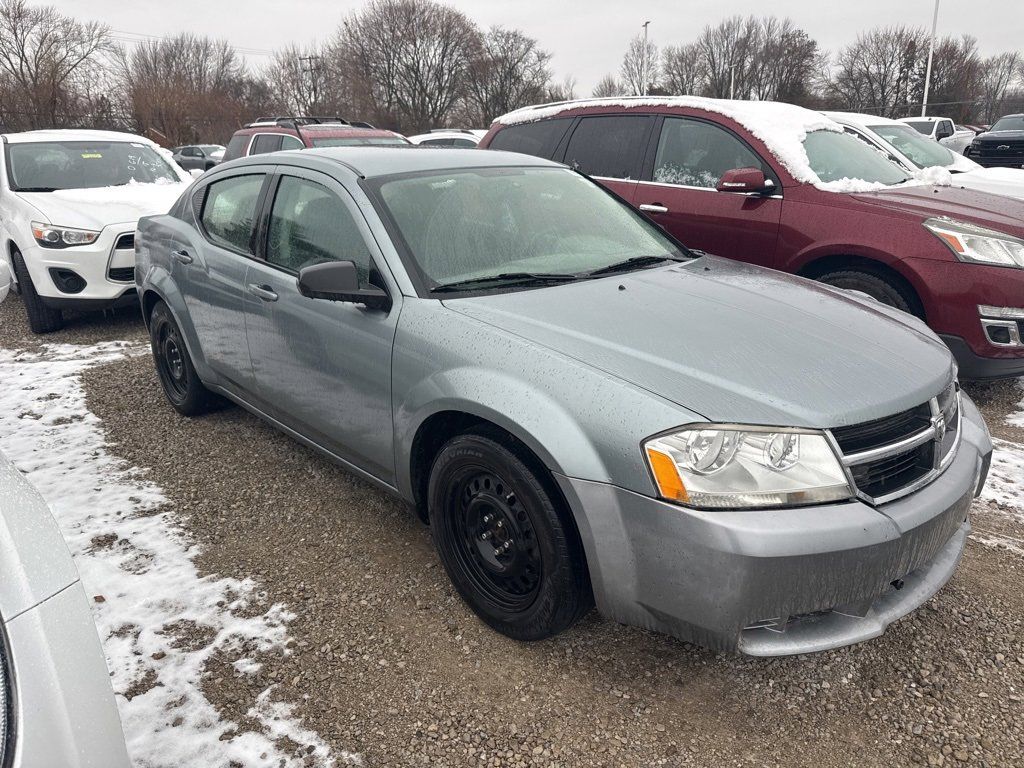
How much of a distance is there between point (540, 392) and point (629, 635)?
1.00 metres

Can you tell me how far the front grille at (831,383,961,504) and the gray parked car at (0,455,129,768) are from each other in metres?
1.83

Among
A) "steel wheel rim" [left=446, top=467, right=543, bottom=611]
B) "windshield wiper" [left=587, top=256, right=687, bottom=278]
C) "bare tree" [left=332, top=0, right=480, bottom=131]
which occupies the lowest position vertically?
"steel wheel rim" [left=446, top=467, right=543, bottom=611]

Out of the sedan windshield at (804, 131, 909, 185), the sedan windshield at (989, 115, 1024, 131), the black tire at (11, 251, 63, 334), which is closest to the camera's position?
the sedan windshield at (804, 131, 909, 185)

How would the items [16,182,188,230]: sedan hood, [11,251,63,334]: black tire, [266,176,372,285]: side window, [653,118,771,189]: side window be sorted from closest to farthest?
[266,176,372,285]: side window < [653,118,771,189]: side window < [16,182,188,230]: sedan hood < [11,251,63,334]: black tire

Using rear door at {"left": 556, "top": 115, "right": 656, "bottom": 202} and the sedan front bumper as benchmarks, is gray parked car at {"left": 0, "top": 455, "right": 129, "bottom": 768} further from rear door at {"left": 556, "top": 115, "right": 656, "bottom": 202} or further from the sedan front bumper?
rear door at {"left": 556, "top": 115, "right": 656, "bottom": 202}

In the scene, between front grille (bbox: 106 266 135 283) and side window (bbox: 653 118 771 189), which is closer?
side window (bbox: 653 118 771 189)

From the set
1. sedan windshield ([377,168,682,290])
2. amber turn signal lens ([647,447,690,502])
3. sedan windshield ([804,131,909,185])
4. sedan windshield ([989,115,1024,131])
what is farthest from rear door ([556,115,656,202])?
sedan windshield ([989,115,1024,131])

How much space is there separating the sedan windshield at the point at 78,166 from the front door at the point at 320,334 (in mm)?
4944

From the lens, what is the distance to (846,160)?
5301mm

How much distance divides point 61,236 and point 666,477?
20.7 feet

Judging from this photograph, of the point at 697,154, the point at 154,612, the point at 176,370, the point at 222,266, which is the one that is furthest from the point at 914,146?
the point at 154,612

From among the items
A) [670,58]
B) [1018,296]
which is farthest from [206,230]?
[670,58]

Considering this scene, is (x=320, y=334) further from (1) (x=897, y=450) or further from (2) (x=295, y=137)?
(2) (x=295, y=137)

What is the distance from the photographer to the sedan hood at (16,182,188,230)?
6371mm
